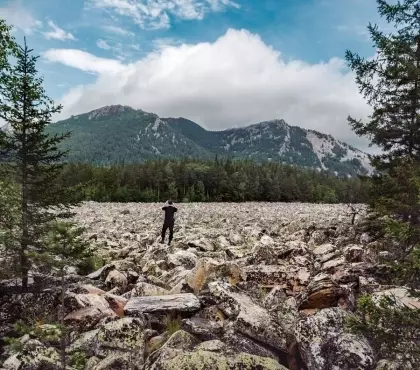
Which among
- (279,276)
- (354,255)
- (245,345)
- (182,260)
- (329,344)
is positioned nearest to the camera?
(329,344)

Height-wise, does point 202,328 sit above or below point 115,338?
above

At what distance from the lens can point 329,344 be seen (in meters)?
7.23

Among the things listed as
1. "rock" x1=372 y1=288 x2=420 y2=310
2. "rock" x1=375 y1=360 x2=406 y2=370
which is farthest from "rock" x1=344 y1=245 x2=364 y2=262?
"rock" x1=375 y1=360 x2=406 y2=370

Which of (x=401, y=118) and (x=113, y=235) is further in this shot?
(x=113, y=235)

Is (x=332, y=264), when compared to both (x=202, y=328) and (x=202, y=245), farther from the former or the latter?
(x=202, y=245)

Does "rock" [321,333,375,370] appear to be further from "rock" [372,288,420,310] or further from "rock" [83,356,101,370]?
"rock" [83,356,101,370]

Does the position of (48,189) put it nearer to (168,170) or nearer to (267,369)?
(267,369)

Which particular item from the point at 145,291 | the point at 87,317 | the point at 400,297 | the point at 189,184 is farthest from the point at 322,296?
the point at 189,184

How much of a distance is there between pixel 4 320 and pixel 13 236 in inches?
84.6

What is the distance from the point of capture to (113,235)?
2383 centimetres

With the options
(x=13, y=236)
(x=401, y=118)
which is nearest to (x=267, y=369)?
(x=13, y=236)

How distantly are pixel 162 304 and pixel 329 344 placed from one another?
3.90 m

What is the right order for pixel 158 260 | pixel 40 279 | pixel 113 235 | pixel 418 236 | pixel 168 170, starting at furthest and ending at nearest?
pixel 168 170 < pixel 113 235 < pixel 158 260 < pixel 40 279 < pixel 418 236

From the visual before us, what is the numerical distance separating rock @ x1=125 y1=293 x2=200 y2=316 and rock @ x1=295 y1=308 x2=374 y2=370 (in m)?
2.62
